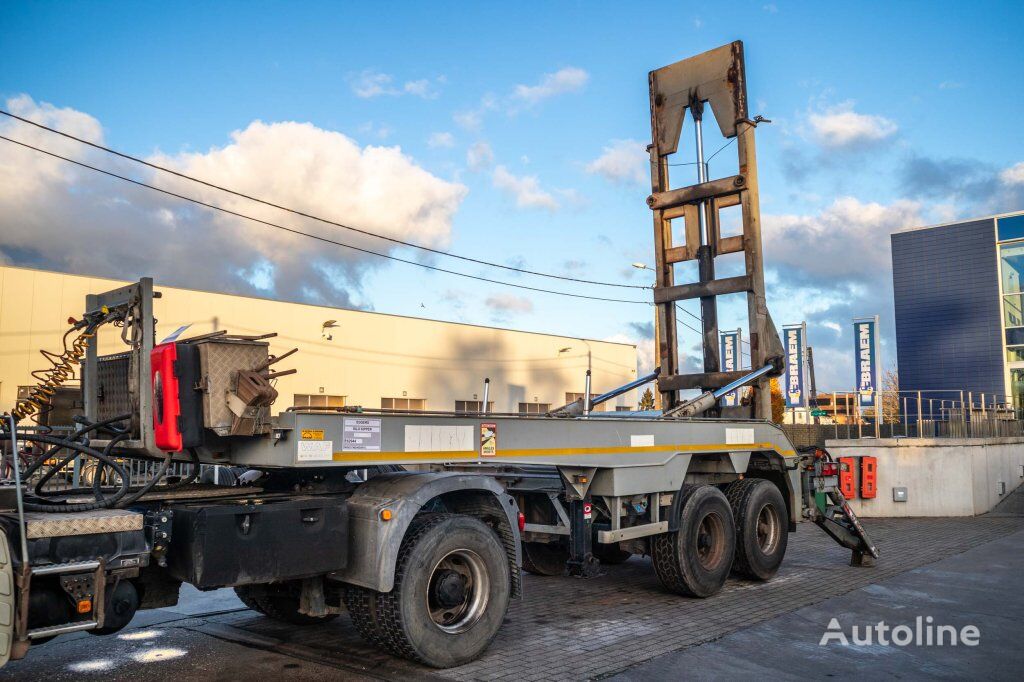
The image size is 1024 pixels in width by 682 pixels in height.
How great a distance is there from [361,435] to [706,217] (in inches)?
300

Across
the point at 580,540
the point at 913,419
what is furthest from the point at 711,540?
the point at 913,419

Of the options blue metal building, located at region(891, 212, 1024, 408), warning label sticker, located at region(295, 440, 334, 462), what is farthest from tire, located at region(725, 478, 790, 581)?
blue metal building, located at region(891, 212, 1024, 408)

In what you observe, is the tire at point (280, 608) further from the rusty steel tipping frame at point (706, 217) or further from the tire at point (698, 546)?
the rusty steel tipping frame at point (706, 217)

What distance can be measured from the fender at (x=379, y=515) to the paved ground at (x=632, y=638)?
0.71 m

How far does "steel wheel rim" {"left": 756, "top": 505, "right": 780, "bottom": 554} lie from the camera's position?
31.8 feet

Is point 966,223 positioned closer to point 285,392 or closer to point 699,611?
point 285,392

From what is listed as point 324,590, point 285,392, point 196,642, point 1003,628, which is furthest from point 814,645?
point 285,392

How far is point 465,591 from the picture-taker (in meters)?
6.16

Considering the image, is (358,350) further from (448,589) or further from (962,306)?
(962,306)

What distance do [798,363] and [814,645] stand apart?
40.4 meters

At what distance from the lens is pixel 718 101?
467 inches

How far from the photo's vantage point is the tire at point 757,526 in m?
9.17

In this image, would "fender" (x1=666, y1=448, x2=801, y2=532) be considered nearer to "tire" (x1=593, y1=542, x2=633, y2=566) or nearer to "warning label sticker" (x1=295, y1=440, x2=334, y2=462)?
"tire" (x1=593, y1=542, x2=633, y2=566)

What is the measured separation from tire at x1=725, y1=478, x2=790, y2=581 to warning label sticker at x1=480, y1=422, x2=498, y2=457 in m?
3.87
